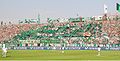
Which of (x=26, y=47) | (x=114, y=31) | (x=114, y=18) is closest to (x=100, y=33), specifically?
(x=114, y=31)

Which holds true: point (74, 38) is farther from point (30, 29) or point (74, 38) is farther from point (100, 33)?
point (30, 29)

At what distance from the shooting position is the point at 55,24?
115 m

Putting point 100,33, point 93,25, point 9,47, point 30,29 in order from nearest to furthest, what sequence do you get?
point 9,47, point 100,33, point 93,25, point 30,29

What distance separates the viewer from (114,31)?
325ft

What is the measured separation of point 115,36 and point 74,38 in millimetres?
12072

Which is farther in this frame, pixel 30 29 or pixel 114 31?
pixel 30 29

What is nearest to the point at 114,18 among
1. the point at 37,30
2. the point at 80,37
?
the point at 80,37

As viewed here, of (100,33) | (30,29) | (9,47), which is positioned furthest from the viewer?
(30,29)

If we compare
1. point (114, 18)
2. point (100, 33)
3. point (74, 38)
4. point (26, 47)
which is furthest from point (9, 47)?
point (114, 18)

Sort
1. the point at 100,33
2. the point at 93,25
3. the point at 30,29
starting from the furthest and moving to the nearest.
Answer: the point at 30,29
the point at 93,25
the point at 100,33

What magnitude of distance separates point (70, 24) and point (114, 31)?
17.5 metres

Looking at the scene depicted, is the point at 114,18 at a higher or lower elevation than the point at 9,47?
higher

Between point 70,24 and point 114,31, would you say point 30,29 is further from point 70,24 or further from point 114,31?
point 114,31

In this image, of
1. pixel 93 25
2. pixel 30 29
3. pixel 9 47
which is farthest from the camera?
pixel 30 29
